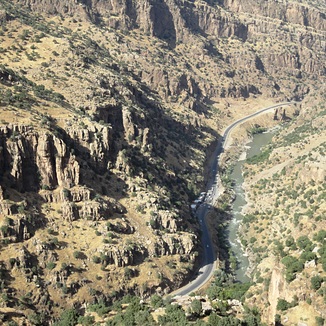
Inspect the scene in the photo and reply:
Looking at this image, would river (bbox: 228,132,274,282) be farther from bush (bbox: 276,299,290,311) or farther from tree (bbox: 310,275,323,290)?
bush (bbox: 276,299,290,311)

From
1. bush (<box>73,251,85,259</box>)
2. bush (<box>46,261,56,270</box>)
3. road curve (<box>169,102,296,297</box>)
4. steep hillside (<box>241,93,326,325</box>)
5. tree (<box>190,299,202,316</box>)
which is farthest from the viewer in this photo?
road curve (<box>169,102,296,297</box>)

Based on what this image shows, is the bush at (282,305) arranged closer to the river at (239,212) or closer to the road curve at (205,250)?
the road curve at (205,250)

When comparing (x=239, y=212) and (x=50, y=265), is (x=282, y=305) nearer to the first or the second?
(x=50, y=265)

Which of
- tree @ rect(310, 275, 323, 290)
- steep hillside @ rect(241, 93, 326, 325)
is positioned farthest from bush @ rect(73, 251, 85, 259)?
tree @ rect(310, 275, 323, 290)

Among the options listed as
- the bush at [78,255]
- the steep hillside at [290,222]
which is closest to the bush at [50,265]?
the bush at [78,255]

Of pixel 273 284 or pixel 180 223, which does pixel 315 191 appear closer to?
pixel 180 223

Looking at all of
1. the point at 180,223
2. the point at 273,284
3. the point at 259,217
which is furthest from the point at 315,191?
the point at 273,284

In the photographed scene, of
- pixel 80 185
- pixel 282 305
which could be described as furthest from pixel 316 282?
pixel 80 185

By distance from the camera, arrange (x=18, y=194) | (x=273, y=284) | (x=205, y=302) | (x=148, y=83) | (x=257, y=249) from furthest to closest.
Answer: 1. (x=148, y=83)
2. (x=257, y=249)
3. (x=18, y=194)
4. (x=273, y=284)
5. (x=205, y=302)
